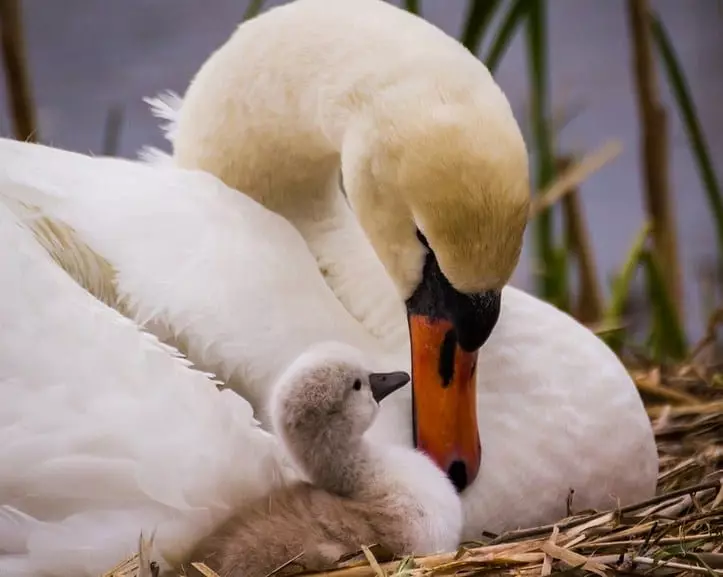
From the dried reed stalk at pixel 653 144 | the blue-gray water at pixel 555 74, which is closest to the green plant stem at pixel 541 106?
the dried reed stalk at pixel 653 144

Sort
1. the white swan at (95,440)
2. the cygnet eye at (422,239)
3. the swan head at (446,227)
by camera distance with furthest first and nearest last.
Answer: the cygnet eye at (422,239) < the swan head at (446,227) < the white swan at (95,440)

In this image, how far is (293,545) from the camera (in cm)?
152

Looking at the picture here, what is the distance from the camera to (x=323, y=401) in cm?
167

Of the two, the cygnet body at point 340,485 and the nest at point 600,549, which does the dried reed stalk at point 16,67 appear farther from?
the nest at point 600,549

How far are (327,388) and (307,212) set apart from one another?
20.2 inches

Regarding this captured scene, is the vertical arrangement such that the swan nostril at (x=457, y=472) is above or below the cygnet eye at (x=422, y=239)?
below

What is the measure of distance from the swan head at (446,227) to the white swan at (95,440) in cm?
30

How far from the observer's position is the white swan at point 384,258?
166 centimetres

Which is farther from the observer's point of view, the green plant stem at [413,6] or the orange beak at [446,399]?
the green plant stem at [413,6]

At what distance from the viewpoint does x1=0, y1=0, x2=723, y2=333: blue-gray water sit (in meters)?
3.84

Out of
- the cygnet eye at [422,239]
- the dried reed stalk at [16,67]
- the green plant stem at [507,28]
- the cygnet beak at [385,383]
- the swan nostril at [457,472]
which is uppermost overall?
the green plant stem at [507,28]

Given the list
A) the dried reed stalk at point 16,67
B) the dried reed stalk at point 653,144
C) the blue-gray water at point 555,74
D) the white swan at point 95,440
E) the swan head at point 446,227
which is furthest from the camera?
the blue-gray water at point 555,74

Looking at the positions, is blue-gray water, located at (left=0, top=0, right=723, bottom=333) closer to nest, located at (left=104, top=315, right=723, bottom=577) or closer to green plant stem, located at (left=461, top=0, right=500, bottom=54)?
green plant stem, located at (left=461, top=0, right=500, bottom=54)

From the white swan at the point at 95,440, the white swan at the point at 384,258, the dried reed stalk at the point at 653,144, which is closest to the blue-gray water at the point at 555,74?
the dried reed stalk at the point at 653,144
